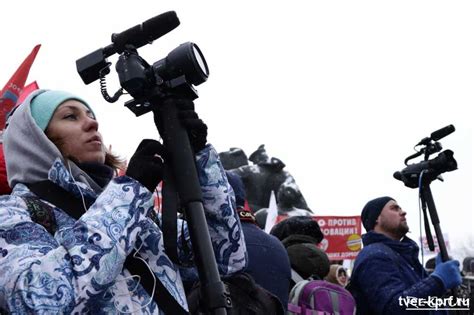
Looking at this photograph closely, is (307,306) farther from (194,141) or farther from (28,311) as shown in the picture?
(28,311)

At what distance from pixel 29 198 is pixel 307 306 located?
72.2 inches

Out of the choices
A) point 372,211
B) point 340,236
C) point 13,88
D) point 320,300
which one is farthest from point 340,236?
point 13,88

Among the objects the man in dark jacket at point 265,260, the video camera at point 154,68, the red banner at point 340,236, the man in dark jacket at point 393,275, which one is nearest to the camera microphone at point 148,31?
the video camera at point 154,68

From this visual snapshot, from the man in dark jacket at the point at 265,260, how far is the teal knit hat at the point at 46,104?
1.06 meters

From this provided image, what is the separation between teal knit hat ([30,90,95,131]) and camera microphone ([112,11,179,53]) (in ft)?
1.38

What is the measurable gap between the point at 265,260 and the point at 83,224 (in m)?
1.53

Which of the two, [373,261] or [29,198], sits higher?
[29,198]

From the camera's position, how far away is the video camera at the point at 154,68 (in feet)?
5.42

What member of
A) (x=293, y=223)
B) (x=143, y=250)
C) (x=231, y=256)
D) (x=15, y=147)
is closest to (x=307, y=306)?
(x=293, y=223)

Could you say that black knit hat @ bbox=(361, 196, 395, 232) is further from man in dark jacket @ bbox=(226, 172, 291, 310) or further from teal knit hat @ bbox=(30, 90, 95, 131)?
teal knit hat @ bbox=(30, 90, 95, 131)

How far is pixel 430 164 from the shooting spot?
440 centimetres

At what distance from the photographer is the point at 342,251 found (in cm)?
862

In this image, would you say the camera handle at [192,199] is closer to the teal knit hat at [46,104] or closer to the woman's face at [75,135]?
the woman's face at [75,135]

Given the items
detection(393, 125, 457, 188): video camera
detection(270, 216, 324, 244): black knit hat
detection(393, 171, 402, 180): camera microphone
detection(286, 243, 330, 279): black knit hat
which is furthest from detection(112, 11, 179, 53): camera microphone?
detection(393, 171, 402, 180): camera microphone
